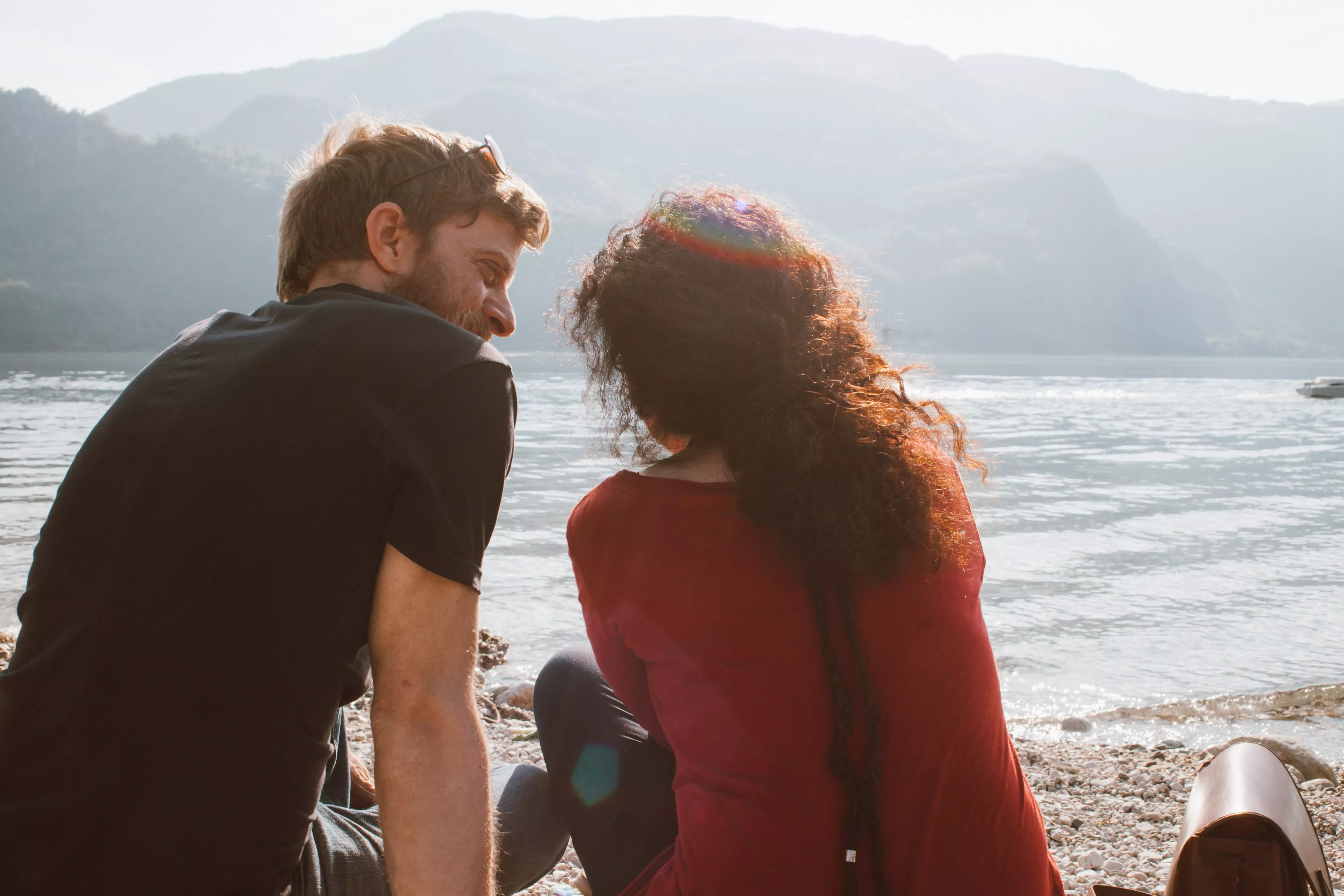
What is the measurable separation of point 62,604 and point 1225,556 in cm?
1126

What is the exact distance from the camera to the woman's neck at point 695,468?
5.14ft

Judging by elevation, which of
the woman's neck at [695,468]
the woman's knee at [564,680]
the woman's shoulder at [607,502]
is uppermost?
the woman's neck at [695,468]

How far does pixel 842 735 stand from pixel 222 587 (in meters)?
0.88

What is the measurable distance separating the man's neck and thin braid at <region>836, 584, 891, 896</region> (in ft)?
3.29

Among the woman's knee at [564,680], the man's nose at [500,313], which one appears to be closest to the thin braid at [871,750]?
the woman's knee at [564,680]

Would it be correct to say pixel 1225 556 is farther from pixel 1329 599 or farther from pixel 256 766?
pixel 256 766

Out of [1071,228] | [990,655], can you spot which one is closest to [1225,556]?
[990,655]

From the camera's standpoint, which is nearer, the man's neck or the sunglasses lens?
the man's neck

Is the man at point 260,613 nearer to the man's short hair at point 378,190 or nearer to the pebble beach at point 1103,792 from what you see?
the man's short hair at point 378,190

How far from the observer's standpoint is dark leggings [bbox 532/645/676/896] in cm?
181

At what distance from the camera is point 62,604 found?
1.28 m

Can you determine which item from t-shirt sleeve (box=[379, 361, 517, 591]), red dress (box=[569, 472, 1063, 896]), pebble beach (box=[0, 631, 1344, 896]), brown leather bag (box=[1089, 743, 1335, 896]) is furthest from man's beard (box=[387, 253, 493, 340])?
brown leather bag (box=[1089, 743, 1335, 896])

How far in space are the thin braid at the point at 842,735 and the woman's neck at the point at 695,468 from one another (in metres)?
0.24

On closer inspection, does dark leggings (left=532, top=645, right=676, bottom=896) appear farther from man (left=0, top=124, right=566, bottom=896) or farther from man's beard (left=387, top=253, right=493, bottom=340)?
man's beard (left=387, top=253, right=493, bottom=340)
